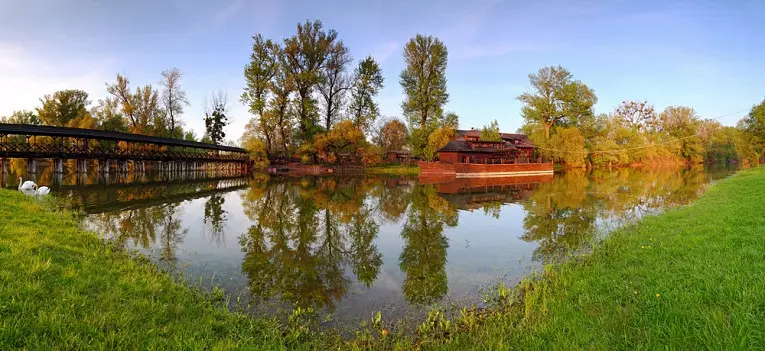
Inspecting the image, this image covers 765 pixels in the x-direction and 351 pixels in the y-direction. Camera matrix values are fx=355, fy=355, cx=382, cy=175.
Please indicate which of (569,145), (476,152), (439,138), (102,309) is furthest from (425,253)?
(569,145)

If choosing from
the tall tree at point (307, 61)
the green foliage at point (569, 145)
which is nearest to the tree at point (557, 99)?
the green foliage at point (569, 145)

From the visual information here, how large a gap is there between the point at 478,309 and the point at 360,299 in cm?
196

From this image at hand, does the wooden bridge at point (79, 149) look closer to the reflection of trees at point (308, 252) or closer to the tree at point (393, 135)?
the reflection of trees at point (308, 252)

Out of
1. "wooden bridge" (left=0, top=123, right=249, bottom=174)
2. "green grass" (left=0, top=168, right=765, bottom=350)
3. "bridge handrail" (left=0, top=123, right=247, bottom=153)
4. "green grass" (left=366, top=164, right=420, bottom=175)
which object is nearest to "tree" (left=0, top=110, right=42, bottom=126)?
"wooden bridge" (left=0, top=123, right=249, bottom=174)

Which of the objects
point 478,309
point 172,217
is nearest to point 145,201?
point 172,217

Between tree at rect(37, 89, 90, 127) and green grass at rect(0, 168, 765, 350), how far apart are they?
6232cm

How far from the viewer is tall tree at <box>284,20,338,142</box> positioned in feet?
153

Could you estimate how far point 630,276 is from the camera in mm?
5477

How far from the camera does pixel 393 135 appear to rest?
7244 cm

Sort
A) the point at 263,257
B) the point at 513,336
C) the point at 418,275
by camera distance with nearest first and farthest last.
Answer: the point at 513,336 < the point at 418,275 < the point at 263,257

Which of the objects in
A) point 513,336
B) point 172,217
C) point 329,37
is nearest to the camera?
point 513,336

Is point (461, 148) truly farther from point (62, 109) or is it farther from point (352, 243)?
point (62, 109)

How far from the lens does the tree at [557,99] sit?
60.0m

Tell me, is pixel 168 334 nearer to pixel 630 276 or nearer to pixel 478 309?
pixel 478 309
